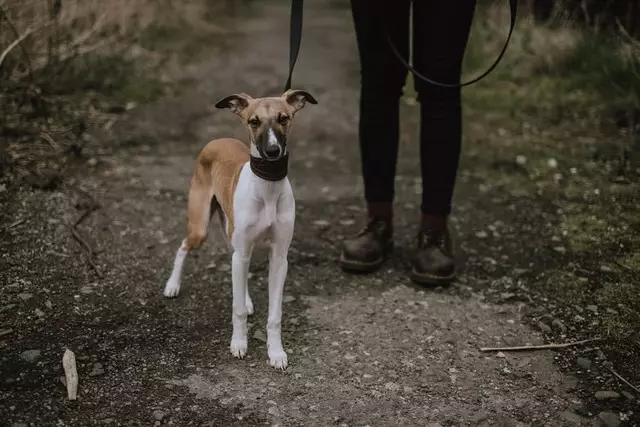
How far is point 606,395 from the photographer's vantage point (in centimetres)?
262

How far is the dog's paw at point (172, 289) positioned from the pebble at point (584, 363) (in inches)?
64.7

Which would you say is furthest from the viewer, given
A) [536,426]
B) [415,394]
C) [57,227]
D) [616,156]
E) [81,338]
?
[616,156]

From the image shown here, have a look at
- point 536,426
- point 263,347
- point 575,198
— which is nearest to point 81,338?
point 263,347

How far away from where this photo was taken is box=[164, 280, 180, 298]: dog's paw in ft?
10.7

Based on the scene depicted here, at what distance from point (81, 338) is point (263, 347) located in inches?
27.0

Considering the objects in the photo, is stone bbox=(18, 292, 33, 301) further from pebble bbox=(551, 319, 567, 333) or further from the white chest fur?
pebble bbox=(551, 319, 567, 333)

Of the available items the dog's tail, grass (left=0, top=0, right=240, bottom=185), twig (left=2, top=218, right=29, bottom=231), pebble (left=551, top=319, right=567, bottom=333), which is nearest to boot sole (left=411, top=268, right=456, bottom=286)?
pebble (left=551, top=319, right=567, bottom=333)

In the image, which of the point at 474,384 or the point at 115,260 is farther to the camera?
the point at 115,260

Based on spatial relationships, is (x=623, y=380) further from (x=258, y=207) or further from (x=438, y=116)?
(x=258, y=207)

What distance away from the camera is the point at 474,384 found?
269cm

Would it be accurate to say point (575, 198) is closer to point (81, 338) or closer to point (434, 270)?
point (434, 270)

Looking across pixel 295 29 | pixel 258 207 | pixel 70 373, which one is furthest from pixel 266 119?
pixel 70 373

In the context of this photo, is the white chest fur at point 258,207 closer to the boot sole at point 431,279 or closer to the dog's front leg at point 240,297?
the dog's front leg at point 240,297

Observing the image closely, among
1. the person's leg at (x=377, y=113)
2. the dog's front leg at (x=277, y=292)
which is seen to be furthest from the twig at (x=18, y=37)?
the dog's front leg at (x=277, y=292)
